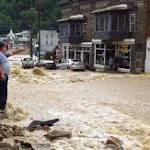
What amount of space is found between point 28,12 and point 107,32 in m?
58.2

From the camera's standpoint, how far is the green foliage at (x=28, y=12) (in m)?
111

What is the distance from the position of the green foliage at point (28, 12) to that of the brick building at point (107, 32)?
39895 mm

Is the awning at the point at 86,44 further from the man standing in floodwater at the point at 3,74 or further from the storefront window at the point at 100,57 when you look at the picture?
the man standing in floodwater at the point at 3,74

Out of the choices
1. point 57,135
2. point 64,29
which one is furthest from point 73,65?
point 57,135

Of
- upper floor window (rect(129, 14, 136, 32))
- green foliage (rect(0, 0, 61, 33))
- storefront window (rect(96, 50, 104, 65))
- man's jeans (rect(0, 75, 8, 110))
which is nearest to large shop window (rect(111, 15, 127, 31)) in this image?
upper floor window (rect(129, 14, 136, 32))

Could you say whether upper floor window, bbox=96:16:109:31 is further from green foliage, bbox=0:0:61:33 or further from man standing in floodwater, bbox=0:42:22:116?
green foliage, bbox=0:0:61:33

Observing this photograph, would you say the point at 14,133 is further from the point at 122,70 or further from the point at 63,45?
the point at 63,45

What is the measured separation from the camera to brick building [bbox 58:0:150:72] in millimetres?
50469

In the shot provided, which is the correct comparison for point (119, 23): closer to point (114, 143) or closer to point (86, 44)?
point (86, 44)

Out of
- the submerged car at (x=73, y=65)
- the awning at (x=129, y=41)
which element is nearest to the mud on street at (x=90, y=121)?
the awning at (x=129, y=41)

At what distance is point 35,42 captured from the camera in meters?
102

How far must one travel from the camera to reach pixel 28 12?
110750 millimetres

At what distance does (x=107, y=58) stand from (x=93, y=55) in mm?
4607

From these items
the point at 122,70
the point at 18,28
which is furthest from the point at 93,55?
the point at 18,28
